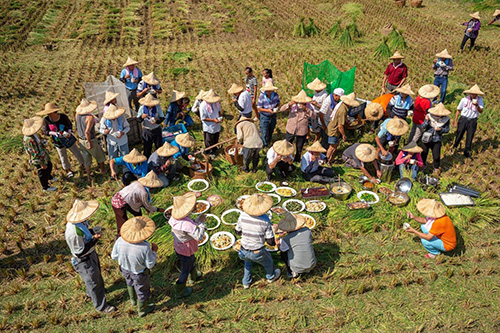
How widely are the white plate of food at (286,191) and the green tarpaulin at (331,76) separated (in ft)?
14.3

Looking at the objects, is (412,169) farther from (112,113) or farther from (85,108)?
(85,108)

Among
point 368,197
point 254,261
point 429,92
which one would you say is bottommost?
point 368,197

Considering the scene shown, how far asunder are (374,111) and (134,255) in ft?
22.8

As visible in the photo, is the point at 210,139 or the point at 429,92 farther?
the point at 210,139

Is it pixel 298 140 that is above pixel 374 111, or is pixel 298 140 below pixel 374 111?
below

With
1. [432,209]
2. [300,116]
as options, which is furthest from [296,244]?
[300,116]

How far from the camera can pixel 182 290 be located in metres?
5.31

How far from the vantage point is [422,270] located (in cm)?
580

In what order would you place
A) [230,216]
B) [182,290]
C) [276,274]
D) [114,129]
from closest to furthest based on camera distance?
[182,290]
[276,274]
[230,216]
[114,129]

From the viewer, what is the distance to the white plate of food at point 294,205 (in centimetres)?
695

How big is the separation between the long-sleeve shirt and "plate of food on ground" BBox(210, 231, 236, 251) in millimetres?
1561

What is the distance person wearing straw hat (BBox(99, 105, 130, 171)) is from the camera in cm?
728

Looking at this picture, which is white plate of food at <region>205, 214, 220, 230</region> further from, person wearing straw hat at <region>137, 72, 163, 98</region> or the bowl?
person wearing straw hat at <region>137, 72, 163, 98</region>

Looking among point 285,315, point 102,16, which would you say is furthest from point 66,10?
point 285,315
